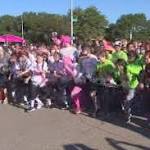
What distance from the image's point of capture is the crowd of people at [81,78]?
35.7ft

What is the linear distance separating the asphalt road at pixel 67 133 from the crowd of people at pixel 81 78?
0.58 m

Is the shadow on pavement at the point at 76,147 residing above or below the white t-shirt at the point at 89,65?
below

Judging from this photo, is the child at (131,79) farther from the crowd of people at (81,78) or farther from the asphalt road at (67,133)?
the asphalt road at (67,133)

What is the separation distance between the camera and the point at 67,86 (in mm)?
13000

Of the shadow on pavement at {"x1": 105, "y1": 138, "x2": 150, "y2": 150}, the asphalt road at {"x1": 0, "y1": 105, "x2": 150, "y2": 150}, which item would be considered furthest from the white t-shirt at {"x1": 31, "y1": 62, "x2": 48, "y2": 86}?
the shadow on pavement at {"x1": 105, "y1": 138, "x2": 150, "y2": 150}

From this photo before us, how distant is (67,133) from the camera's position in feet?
32.8

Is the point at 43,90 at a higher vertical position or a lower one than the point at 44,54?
lower

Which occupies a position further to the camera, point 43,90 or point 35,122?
point 43,90

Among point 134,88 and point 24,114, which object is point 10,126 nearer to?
point 24,114

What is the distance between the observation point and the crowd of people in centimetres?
1088

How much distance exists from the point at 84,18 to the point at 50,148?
297 ft

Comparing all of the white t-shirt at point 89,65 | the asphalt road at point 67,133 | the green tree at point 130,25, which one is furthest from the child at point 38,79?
the green tree at point 130,25

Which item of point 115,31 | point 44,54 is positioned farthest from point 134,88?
point 115,31

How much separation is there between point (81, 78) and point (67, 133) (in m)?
2.49
